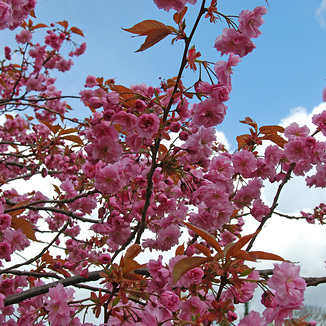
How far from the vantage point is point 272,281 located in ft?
3.51

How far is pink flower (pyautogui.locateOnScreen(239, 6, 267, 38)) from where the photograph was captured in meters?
1.42

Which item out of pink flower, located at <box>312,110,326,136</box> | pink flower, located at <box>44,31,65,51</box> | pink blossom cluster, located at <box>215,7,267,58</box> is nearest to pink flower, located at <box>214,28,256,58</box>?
pink blossom cluster, located at <box>215,7,267,58</box>

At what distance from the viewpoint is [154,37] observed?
138 cm

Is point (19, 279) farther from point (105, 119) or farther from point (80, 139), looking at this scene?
point (105, 119)

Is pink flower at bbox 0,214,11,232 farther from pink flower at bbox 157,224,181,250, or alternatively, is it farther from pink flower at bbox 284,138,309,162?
pink flower at bbox 284,138,309,162

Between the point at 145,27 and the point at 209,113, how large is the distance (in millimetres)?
497

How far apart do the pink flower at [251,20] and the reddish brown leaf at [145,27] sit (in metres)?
0.37

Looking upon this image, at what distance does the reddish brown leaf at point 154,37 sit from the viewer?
1360 mm

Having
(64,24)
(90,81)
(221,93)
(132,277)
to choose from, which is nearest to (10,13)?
(221,93)

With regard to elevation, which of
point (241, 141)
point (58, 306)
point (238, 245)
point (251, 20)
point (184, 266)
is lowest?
point (58, 306)

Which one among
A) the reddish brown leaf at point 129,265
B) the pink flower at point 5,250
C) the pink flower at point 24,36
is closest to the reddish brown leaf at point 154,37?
the reddish brown leaf at point 129,265

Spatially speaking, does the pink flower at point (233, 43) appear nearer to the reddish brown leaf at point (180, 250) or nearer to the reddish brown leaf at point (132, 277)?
the reddish brown leaf at point (180, 250)

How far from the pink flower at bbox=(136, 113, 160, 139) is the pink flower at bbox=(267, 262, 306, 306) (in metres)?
0.76

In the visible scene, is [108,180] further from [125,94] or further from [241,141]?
[241,141]
